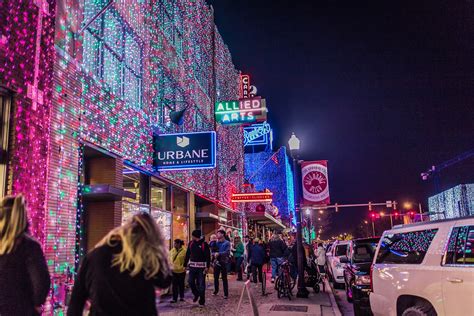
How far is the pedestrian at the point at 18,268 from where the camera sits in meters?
3.57

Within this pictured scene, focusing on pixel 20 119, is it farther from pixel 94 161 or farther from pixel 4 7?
pixel 94 161

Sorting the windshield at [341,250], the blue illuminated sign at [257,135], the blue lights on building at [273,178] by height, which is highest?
the blue illuminated sign at [257,135]

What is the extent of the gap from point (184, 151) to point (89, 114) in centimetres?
394

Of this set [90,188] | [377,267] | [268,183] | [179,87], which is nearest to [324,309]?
[377,267]

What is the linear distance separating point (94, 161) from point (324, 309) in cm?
654

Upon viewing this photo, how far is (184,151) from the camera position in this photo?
1330 centimetres

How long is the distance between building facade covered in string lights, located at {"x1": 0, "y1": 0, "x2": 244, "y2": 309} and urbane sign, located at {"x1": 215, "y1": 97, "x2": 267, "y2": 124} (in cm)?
130

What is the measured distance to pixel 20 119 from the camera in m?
7.49

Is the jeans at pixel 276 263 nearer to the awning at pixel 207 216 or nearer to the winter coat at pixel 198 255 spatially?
the winter coat at pixel 198 255

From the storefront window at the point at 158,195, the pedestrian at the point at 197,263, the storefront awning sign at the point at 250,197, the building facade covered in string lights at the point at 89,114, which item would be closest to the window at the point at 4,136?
the building facade covered in string lights at the point at 89,114

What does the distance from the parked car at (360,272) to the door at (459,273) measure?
4199 millimetres

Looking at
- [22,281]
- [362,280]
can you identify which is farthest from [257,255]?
[22,281]

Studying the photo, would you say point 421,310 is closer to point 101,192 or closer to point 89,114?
point 101,192

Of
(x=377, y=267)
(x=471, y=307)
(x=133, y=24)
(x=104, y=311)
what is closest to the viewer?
(x=104, y=311)
